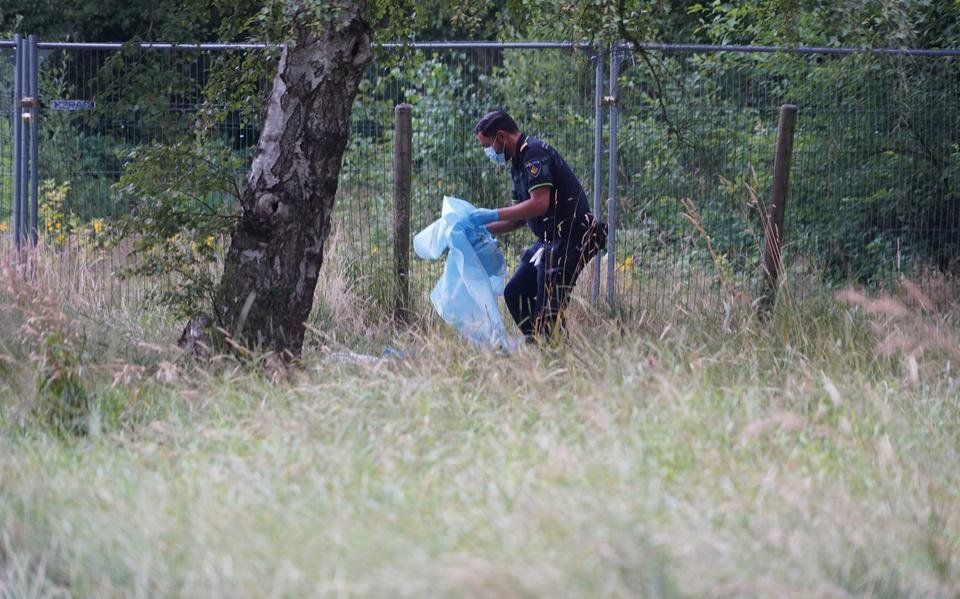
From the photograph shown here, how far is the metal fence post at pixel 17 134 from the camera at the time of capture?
7777 mm

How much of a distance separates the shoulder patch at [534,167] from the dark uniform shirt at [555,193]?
22mm

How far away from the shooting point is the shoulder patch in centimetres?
650

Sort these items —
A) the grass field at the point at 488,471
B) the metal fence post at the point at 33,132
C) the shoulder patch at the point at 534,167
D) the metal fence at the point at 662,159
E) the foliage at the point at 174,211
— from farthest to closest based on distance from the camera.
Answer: the metal fence at the point at 662,159 < the metal fence post at the point at 33,132 < the shoulder patch at the point at 534,167 < the foliage at the point at 174,211 < the grass field at the point at 488,471

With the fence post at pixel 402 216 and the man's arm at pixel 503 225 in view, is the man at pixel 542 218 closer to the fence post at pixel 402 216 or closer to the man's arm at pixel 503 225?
the man's arm at pixel 503 225

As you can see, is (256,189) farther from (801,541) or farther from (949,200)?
(949,200)

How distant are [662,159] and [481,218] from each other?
221cm

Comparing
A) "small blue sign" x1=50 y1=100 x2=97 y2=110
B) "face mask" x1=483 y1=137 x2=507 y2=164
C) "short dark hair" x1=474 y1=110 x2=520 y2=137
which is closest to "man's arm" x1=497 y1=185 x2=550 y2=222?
"face mask" x1=483 y1=137 x2=507 y2=164

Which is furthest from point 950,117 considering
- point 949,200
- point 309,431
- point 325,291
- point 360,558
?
point 360,558

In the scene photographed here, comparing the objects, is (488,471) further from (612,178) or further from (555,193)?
(612,178)

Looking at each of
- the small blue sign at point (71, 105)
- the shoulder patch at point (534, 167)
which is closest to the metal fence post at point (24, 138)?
the small blue sign at point (71, 105)

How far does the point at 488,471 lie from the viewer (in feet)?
11.9

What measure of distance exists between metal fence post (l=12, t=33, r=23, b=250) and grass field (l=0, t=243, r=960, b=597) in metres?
2.47

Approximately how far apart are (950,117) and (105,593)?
23.7ft

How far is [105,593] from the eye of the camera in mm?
3104
